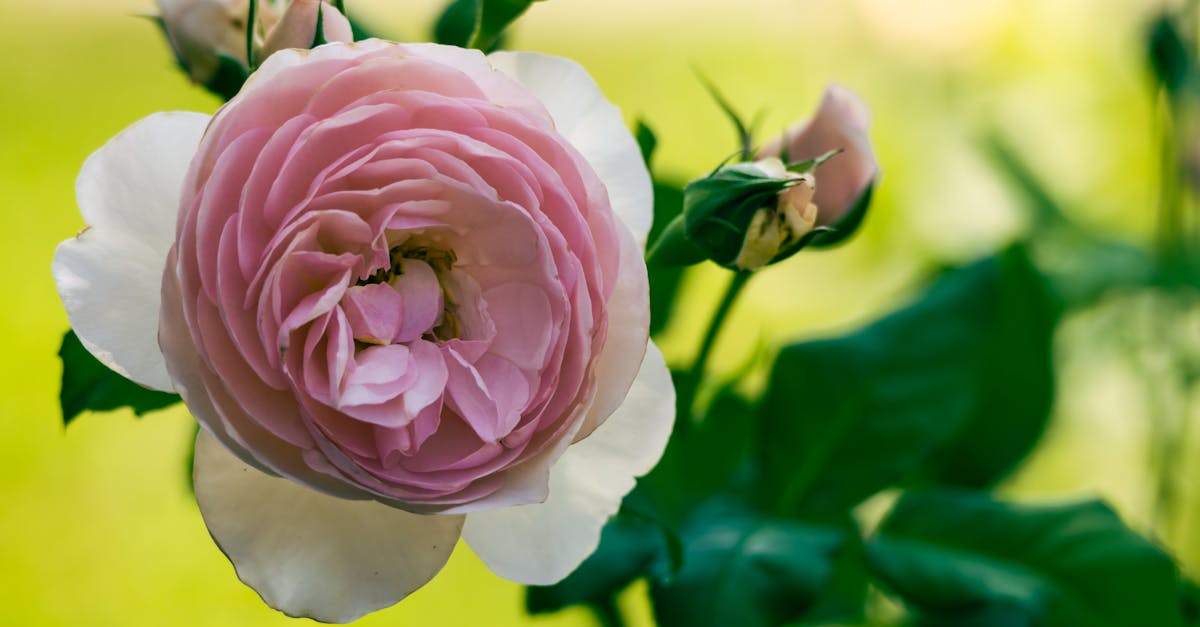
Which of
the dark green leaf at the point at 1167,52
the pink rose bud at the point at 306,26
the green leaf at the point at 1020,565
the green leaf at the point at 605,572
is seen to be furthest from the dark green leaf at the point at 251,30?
the dark green leaf at the point at 1167,52

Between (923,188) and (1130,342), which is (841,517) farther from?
(923,188)

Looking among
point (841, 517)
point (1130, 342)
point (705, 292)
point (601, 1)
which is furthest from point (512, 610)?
point (601, 1)

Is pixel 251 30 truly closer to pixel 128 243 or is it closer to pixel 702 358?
pixel 128 243

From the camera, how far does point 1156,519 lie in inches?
32.1

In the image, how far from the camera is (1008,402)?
63 centimetres

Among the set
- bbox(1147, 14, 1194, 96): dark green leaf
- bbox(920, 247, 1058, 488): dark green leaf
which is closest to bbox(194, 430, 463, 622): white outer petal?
bbox(920, 247, 1058, 488): dark green leaf

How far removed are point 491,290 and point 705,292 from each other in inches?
58.9

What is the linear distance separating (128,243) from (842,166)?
0.23 metres

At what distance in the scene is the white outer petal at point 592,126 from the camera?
360mm

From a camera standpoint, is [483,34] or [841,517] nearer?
[483,34]

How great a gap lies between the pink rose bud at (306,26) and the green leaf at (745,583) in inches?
9.2

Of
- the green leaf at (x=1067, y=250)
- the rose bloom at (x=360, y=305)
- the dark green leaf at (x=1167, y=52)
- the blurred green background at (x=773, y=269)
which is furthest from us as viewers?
the blurred green background at (x=773, y=269)

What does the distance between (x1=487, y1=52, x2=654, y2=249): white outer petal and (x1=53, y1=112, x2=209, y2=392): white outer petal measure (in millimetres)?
93

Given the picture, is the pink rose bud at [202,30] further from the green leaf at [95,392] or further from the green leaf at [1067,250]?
the green leaf at [1067,250]
